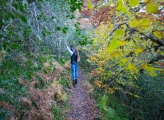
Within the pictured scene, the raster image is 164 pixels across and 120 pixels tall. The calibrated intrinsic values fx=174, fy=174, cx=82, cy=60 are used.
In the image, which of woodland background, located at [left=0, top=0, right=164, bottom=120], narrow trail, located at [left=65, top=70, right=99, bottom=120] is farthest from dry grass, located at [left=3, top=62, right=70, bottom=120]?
narrow trail, located at [left=65, top=70, right=99, bottom=120]

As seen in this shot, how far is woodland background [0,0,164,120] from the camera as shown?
8.66 feet

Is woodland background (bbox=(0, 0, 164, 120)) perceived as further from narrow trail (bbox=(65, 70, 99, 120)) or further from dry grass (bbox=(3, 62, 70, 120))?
narrow trail (bbox=(65, 70, 99, 120))

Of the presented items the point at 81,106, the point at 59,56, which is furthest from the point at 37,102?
the point at 81,106

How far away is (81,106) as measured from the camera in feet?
25.0

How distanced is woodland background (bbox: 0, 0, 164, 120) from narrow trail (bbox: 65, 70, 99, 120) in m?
0.33

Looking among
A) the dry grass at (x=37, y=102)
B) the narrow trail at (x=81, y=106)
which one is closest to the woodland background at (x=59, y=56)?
the dry grass at (x=37, y=102)

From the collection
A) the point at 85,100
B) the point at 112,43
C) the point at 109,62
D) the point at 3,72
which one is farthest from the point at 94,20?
the point at 112,43

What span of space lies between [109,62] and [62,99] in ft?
11.6

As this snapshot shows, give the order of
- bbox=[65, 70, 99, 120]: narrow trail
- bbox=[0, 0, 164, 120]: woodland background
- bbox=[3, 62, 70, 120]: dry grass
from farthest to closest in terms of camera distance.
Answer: bbox=[65, 70, 99, 120]: narrow trail, bbox=[3, 62, 70, 120]: dry grass, bbox=[0, 0, 164, 120]: woodland background

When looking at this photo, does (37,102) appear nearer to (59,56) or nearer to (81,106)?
(59,56)

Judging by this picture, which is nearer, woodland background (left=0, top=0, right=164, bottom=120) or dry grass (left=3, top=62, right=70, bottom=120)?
woodland background (left=0, top=0, right=164, bottom=120)

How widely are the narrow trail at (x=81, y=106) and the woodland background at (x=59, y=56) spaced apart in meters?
0.33

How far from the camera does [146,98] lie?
10.2 meters

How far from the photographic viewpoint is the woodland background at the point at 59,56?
8.66 ft
